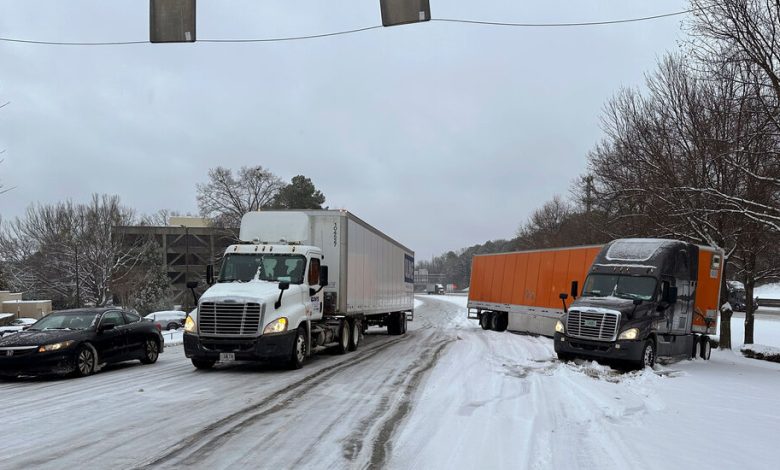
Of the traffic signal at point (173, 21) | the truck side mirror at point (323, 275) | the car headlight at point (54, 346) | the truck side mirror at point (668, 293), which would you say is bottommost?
the car headlight at point (54, 346)

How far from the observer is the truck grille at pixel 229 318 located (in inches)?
503

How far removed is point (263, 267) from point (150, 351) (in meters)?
3.63

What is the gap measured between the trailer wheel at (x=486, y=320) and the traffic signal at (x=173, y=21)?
23.6 metres

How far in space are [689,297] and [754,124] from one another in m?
4.78

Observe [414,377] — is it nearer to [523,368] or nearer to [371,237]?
[523,368]

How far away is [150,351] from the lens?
15141 mm

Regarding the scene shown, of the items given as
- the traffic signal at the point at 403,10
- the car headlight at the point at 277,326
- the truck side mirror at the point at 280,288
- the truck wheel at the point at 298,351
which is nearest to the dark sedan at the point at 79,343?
the car headlight at the point at 277,326

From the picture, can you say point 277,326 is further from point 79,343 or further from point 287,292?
point 79,343

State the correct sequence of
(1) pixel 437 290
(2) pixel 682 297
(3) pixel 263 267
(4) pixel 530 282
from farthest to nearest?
1. (1) pixel 437 290
2. (4) pixel 530 282
3. (2) pixel 682 297
4. (3) pixel 263 267

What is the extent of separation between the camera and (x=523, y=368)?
13797 mm

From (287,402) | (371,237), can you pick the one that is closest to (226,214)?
(371,237)

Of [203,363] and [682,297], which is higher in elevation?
[682,297]

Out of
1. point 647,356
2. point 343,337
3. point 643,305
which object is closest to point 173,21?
point 343,337

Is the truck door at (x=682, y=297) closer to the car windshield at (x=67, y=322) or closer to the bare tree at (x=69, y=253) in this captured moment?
the car windshield at (x=67, y=322)
